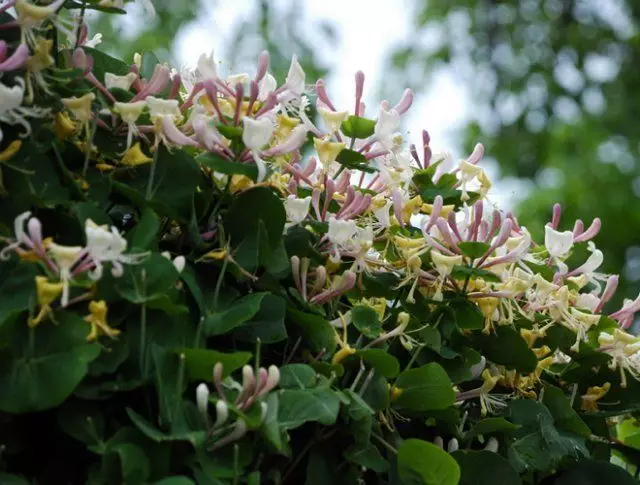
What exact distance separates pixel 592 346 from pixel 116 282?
1.88ft

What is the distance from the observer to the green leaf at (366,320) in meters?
0.95

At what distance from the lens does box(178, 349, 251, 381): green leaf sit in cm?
78

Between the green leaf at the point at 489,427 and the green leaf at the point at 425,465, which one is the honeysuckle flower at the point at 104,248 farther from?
the green leaf at the point at 489,427

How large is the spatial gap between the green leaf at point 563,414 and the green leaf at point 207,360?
44 cm

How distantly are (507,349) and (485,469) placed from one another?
145 mm

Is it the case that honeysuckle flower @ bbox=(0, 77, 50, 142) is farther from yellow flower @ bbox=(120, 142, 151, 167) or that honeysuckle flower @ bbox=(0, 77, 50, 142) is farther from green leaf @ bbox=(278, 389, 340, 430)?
green leaf @ bbox=(278, 389, 340, 430)

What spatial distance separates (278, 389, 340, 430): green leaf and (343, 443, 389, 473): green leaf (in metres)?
0.09

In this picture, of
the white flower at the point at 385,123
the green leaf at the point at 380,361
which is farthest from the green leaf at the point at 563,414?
the white flower at the point at 385,123

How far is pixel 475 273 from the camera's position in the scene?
97cm

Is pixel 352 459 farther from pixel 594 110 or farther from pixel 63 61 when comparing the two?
pixel 594 110

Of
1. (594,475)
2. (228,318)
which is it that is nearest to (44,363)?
(228,318)

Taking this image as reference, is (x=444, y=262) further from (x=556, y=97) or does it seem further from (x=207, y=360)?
(x=556, y=97)

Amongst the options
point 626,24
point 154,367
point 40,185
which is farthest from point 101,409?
point 626,24

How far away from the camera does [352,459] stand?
89 centimetres
